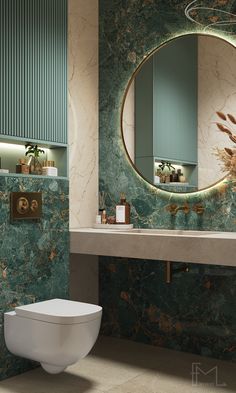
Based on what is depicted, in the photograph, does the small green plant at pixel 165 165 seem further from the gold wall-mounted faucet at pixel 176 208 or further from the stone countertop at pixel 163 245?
the stone countertop at pixel 163 245

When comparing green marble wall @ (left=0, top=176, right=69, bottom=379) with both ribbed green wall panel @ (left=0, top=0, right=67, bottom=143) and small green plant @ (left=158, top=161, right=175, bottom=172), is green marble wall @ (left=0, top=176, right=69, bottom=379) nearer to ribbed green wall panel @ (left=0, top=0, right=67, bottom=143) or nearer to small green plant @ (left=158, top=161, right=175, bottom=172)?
ribbed green wall panel @ (left=0, top=0, right=67, bottom=143)

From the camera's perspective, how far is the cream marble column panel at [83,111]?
3691 mm

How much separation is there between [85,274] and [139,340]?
66 cm

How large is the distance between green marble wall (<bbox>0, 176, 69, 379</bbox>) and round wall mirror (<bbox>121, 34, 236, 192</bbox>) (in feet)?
2.45

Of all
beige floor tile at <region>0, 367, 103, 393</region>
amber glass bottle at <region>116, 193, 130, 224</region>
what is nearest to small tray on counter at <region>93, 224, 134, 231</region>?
amber glass bottle at <region>116, 193, 130, 224</region>

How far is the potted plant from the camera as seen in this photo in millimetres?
3196

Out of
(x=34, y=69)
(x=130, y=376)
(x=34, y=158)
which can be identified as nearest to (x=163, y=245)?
(x=130, y=376)

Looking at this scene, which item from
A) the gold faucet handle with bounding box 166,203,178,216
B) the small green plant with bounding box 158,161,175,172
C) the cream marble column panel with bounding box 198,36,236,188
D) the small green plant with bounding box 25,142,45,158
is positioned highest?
the cream marble column panel with bounding box 198,36,236,188

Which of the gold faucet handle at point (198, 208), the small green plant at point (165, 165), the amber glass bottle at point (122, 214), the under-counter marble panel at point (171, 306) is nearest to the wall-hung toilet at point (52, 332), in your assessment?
the under-counter marble panel at point (171, 306)

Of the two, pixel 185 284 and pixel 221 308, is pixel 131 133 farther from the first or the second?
pixel 221 308

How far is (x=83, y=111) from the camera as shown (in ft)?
12.5

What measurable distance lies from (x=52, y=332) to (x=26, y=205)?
0.82m

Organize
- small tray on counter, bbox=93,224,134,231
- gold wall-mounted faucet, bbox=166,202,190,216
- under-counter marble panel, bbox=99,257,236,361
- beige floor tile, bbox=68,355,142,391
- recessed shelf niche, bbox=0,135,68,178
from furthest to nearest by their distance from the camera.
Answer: small tray on counter, bbox=93,224,134,231 → gold wall-mounted faucet, bbox=166,202,190,216 → under-counter marble panel, bbox=99,257,236,361 → recessed shelf niche, bbox=0,135,68,178 → beige floor tile, bbox=68,355,142,391

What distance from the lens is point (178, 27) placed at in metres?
3.52
